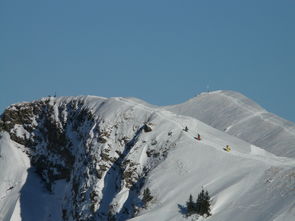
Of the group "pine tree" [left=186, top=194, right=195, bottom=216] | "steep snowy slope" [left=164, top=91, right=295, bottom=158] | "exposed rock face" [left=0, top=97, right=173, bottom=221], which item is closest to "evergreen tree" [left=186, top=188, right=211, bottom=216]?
"pine tree" [left=186, top=194, right=195, bottom=216]

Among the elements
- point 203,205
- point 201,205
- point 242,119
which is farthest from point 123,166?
→ point 242,119

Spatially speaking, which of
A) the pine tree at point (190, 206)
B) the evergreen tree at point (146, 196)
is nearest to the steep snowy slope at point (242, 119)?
the evergreen tree at point (146, 196)

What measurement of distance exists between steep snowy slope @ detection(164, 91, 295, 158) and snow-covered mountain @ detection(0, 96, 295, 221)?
15729mm

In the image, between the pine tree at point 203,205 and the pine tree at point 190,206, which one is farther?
the pine tree at point 190,206

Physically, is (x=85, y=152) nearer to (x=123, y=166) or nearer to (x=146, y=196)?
(x=123, y=166)

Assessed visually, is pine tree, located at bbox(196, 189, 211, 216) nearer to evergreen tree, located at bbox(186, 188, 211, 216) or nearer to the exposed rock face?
evergreen tree, located at bbox(186, 188, 211, 216)

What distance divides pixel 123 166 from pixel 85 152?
28.3ft

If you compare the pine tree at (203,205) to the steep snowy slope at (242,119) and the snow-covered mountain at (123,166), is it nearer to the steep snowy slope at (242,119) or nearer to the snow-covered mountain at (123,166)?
the snow-covered mountain at (123,166)

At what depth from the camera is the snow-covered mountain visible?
3997cm

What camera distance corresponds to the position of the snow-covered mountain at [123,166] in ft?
131

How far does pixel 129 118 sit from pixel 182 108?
30336 mm

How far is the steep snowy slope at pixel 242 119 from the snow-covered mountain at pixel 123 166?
15729 millimetres

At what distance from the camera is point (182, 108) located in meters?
87.7

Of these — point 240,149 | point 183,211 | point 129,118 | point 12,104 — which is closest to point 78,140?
point 129,118
